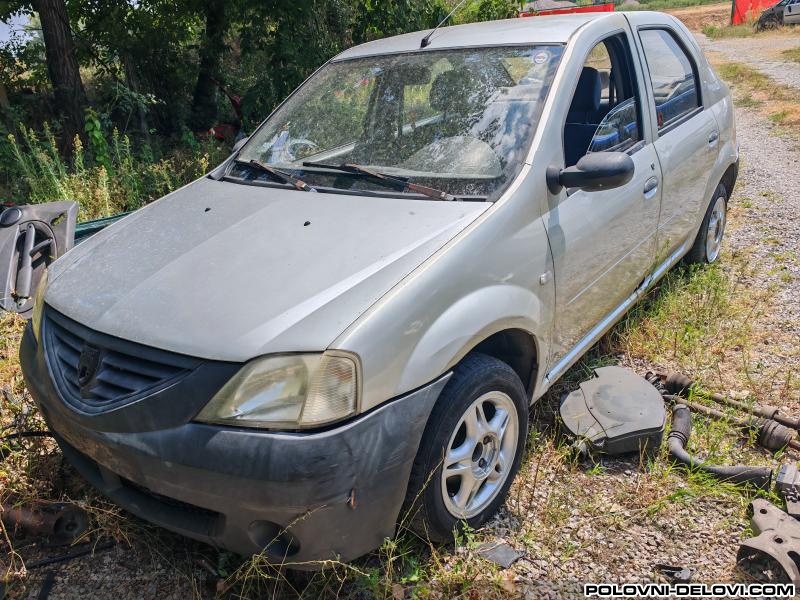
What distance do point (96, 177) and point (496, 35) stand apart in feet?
14.9

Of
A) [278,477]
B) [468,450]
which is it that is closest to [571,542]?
[468,450]

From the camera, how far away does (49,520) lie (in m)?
2.46

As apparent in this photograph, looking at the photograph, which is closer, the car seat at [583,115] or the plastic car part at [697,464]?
the plastic car part at [697,464]

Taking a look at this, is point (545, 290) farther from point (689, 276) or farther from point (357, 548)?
point (689, 276)

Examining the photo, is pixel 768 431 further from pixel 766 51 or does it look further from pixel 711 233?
pixel 766 51

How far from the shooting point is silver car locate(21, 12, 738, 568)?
1.88 metres

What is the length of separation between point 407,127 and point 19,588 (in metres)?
2.42

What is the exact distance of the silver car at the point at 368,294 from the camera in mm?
1884

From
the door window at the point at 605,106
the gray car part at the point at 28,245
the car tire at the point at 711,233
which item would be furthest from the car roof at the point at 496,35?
the gray car part at the point at 28,245

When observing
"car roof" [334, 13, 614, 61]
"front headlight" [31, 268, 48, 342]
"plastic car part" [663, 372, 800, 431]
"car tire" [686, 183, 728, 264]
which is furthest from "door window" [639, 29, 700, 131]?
"front headlight" [31, 268, 48, 342]

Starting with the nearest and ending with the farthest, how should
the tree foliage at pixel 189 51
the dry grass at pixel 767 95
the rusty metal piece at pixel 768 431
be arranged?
the rusty metal piece at pixel 768 431 < the tree foliage at pixel 189 51 < the dry grass at pixel 767 95

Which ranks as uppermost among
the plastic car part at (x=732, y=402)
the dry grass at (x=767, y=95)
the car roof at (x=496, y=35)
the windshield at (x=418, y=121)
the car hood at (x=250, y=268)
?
the car roof at (x=496, y=35)

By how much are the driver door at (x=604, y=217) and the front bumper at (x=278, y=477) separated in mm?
990

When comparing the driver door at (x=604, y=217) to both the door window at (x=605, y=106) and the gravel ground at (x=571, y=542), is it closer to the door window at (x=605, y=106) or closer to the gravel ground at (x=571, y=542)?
the door window at (x=605, y=106)
